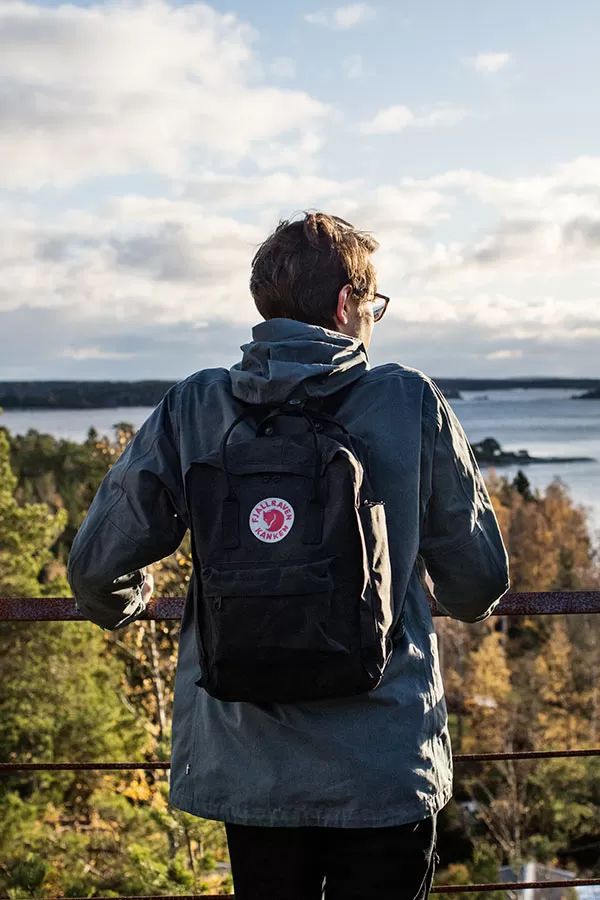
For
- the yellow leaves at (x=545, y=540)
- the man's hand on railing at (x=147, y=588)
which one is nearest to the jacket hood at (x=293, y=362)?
the man's hand on railing at (x=147, y=588)

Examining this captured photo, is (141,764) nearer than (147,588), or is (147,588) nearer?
(147,588)

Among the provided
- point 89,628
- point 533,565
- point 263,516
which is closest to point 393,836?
point 263,516

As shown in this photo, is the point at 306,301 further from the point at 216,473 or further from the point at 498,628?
the point at 498,628

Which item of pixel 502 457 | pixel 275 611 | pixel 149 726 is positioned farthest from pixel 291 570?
pixel 502 457

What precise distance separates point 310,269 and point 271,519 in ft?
1.70

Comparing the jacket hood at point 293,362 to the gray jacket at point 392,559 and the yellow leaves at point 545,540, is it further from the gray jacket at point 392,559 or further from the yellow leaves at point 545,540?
the yellow leaves at point 545,540

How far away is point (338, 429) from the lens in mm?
1644

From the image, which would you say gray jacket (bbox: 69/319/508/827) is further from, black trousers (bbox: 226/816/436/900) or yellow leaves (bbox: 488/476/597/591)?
A: yellow leaves (bbox: 488/476/597/591)

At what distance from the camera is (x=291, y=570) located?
1519mm

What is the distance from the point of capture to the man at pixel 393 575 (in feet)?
5.25

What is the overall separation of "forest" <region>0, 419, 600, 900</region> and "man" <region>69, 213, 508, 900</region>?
443 cm

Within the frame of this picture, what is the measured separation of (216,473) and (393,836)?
2.20 ft

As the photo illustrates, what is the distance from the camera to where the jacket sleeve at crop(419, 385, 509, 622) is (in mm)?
1742

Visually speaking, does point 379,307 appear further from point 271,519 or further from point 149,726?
point 149,726
